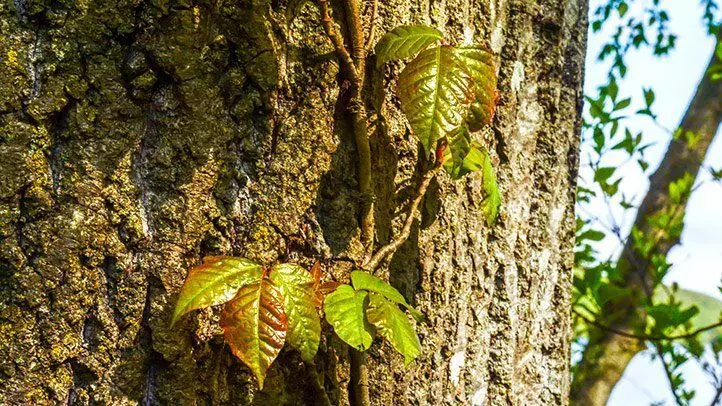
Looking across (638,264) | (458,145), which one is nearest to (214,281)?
(458,145)

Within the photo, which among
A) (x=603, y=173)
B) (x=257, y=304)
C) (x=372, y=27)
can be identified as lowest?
(x=257, y=304)

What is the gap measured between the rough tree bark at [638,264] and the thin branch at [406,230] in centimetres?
249

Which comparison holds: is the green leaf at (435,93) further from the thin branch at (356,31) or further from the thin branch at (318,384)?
the thin branch at (318,384)

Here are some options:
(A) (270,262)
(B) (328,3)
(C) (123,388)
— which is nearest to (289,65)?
(B) (328,3)

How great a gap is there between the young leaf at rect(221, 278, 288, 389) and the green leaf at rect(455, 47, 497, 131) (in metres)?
0.43

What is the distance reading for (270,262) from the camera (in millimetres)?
1146

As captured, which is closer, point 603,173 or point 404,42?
point 404,42

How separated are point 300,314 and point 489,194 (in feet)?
1.36

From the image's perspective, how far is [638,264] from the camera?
3613 mm

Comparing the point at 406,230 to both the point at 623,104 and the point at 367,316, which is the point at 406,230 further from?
the point at 623,104

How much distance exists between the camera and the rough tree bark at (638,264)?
12.3 ft

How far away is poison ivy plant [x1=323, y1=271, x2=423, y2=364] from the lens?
3.56 ft

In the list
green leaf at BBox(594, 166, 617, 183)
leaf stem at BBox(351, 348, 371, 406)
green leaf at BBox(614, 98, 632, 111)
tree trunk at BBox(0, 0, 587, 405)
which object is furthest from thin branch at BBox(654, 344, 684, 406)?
leaf stem at BBox(351, 348, 371, 406)

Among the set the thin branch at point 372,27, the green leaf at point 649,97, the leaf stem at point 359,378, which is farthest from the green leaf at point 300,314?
the green leaf at point 649,97
